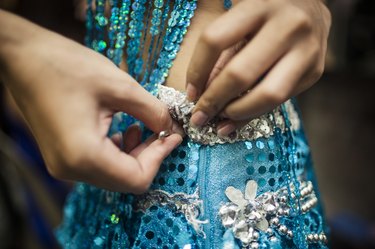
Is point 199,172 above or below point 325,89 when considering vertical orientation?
below

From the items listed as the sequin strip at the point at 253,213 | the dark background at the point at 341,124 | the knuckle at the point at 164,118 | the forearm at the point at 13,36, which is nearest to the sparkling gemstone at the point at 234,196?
the sequin strip at the point at 253,213

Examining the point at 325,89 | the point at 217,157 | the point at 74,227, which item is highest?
the point at 325,89

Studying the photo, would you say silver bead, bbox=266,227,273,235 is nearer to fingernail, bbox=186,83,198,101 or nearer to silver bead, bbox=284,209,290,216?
silver bead, bbox=284,209,290,216

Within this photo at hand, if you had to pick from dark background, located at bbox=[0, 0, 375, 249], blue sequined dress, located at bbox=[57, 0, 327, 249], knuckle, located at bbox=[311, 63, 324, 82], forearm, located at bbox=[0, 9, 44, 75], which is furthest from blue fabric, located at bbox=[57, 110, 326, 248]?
dark background, located at bbox=[0, 0, 375, 249]

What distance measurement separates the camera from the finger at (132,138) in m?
0.48

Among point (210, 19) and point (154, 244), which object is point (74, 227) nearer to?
point (154, 244)

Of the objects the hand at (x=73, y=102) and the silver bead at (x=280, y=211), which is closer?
the hand at (x=73, y=102)

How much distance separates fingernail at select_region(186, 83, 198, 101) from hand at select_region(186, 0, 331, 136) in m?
0.02

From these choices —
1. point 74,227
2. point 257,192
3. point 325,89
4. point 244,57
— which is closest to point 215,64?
point 244,57

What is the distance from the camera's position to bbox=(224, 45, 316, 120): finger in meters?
0.38

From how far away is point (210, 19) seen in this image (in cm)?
50

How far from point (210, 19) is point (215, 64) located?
11 centimetres

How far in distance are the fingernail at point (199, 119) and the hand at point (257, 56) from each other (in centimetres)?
1

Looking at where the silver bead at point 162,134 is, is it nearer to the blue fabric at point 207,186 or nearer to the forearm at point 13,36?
the blue fabric at point 207,186
